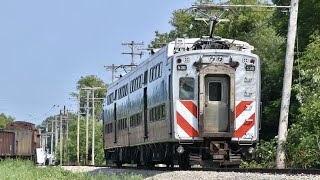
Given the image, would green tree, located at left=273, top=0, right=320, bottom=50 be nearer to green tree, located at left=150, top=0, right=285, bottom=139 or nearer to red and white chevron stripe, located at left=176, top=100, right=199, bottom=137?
green tree, located at left=150, top=0, right=285, bottom=139

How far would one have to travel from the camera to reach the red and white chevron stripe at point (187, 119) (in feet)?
63.3

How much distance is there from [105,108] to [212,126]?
55.0 ft

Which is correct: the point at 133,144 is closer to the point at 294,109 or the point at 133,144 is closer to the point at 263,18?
the point at 294,109

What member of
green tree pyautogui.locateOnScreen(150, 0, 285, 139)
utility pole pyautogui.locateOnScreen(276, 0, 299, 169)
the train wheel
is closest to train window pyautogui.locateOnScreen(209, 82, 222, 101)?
the train wheel

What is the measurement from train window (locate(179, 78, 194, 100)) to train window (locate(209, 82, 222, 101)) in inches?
20.7

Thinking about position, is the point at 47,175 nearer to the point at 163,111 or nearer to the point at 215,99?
the point at 163,111

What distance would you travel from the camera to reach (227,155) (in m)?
19.9

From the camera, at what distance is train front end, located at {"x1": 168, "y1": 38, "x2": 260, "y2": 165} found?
19188mm

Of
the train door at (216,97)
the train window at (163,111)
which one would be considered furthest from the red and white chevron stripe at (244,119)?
the train window at (163,111)

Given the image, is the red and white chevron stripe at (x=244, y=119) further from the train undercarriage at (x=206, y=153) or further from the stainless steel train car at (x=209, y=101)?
the train undercarriage at (x=206, y=153)

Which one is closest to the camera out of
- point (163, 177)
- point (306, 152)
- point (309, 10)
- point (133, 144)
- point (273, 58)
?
point (163, 177)

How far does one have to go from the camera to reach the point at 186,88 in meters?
19.4

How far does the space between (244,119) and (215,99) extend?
1003 millimetres

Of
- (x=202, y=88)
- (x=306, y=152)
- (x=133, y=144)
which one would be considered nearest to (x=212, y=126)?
(x=202, y=88)
